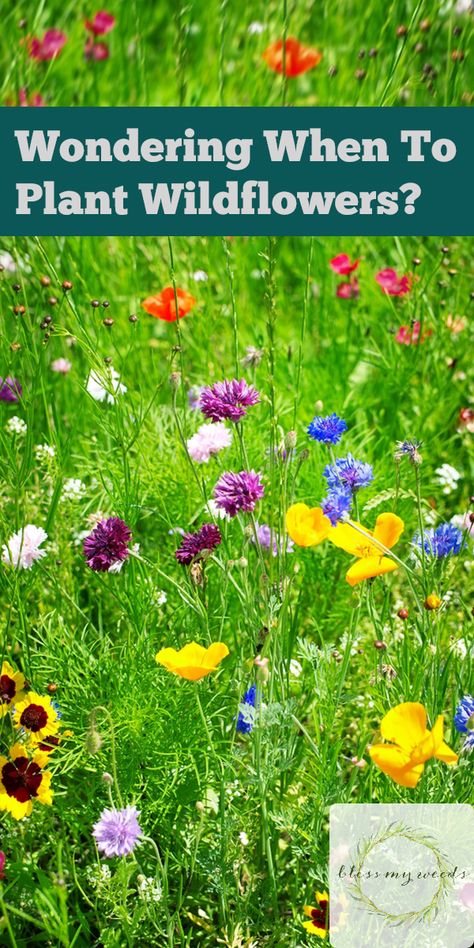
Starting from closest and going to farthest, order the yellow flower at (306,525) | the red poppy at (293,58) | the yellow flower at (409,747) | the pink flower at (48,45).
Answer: the yellow flower at (409,747), the yellow flower at (306,525), the red poppy at (293,58), the pink flower at (48,45)

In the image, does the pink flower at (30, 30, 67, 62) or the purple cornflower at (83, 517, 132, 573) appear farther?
the pink flower at (30, 30, 67, 62)

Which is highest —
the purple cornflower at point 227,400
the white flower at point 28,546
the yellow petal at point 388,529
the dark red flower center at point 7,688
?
the purple cornflower at point 227,400

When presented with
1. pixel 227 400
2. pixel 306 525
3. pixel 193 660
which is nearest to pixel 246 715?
pixel 193 660

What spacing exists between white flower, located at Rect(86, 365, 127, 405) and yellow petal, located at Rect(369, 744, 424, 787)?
672 mm

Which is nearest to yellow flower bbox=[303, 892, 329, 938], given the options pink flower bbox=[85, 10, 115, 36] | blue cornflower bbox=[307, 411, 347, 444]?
blue cornflower bbox=[307, 411, 347, 444]

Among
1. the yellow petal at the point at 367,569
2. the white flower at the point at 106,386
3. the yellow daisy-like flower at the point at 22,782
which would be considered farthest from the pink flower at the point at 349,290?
the yellow daisy-like flower at the point at 22,782

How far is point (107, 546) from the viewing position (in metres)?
1.36

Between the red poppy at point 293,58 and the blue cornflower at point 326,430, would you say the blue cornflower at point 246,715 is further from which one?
the red poppy at point 293,58

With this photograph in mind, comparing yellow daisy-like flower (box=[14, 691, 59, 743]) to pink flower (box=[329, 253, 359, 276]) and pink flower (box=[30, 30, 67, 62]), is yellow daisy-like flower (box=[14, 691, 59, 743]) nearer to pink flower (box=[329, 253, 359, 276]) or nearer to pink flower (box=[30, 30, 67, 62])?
pink flower (box=[329, 253, 359, 276])

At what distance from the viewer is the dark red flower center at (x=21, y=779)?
1297 millimetres

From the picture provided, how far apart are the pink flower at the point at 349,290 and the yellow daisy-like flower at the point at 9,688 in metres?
1.16

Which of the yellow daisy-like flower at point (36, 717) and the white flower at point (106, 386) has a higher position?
the white flower at point (106, 386)

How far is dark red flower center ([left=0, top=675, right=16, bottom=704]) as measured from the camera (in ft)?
4.43

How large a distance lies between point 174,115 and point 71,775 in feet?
3.28
